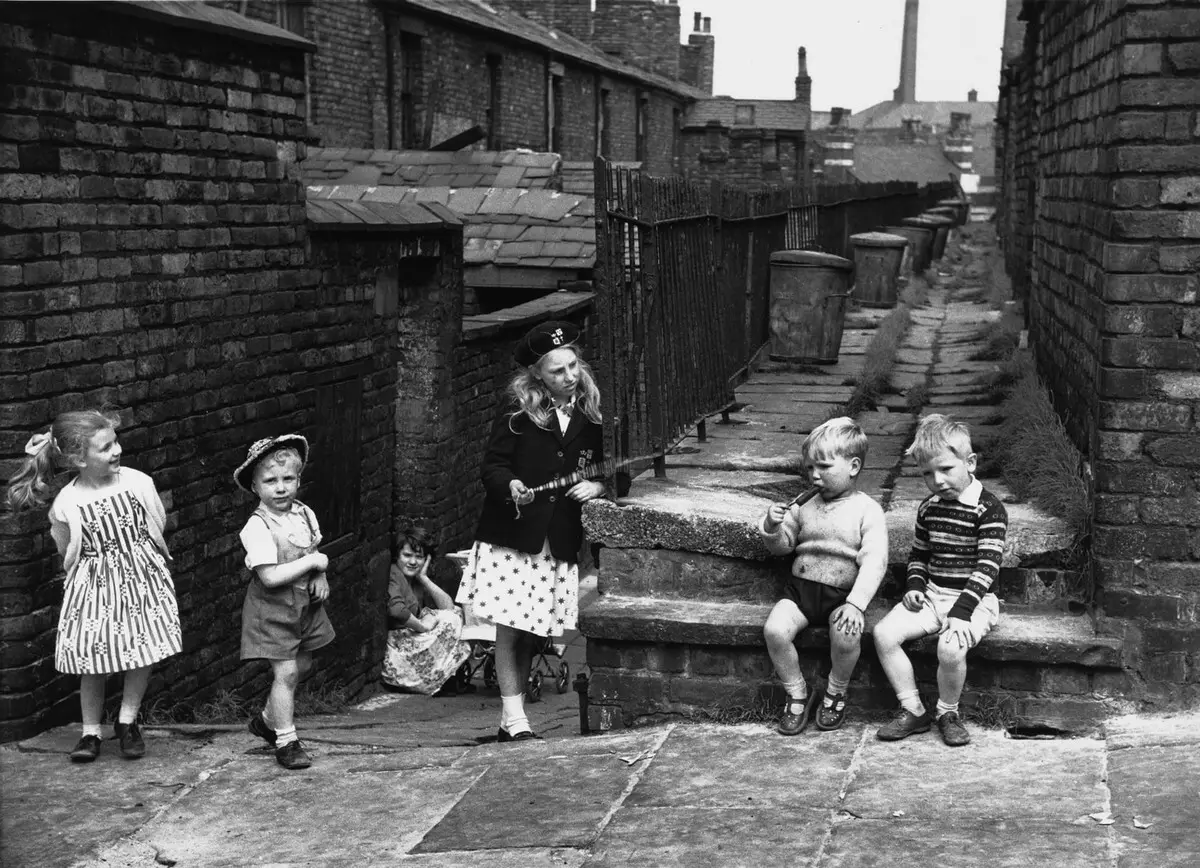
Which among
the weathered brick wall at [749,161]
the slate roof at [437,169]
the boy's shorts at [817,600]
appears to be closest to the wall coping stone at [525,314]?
the slate roof at [437,169]

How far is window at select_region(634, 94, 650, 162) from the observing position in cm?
3484

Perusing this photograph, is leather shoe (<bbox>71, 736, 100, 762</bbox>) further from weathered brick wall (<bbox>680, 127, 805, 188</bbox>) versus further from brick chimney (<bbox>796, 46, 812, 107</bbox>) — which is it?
brick chimney (<bbox>796, 46, 812, 107</bbox>)

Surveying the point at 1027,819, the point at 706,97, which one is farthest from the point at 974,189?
the point at 1027,819

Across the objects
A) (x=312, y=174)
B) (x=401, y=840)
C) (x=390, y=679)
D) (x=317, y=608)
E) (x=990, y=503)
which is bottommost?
(x=390, y=679)

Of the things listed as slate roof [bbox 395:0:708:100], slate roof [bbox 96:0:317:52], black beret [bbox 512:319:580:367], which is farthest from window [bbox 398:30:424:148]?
black beret [bbox 512:319:580:367]

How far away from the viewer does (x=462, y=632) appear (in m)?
8.94

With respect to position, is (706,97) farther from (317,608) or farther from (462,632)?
(317,608)

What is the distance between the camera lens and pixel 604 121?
3203cm

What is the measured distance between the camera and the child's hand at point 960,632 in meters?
4.86

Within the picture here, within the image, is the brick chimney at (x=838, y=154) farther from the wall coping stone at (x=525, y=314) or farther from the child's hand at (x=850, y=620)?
the child's hand at (x=850, y=620)

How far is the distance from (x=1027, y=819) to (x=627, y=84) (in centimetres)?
3087

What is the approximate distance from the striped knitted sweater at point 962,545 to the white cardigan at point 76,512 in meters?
2.77

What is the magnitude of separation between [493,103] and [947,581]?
68.6ft

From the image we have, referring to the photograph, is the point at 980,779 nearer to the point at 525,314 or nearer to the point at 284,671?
the point at 284,671
